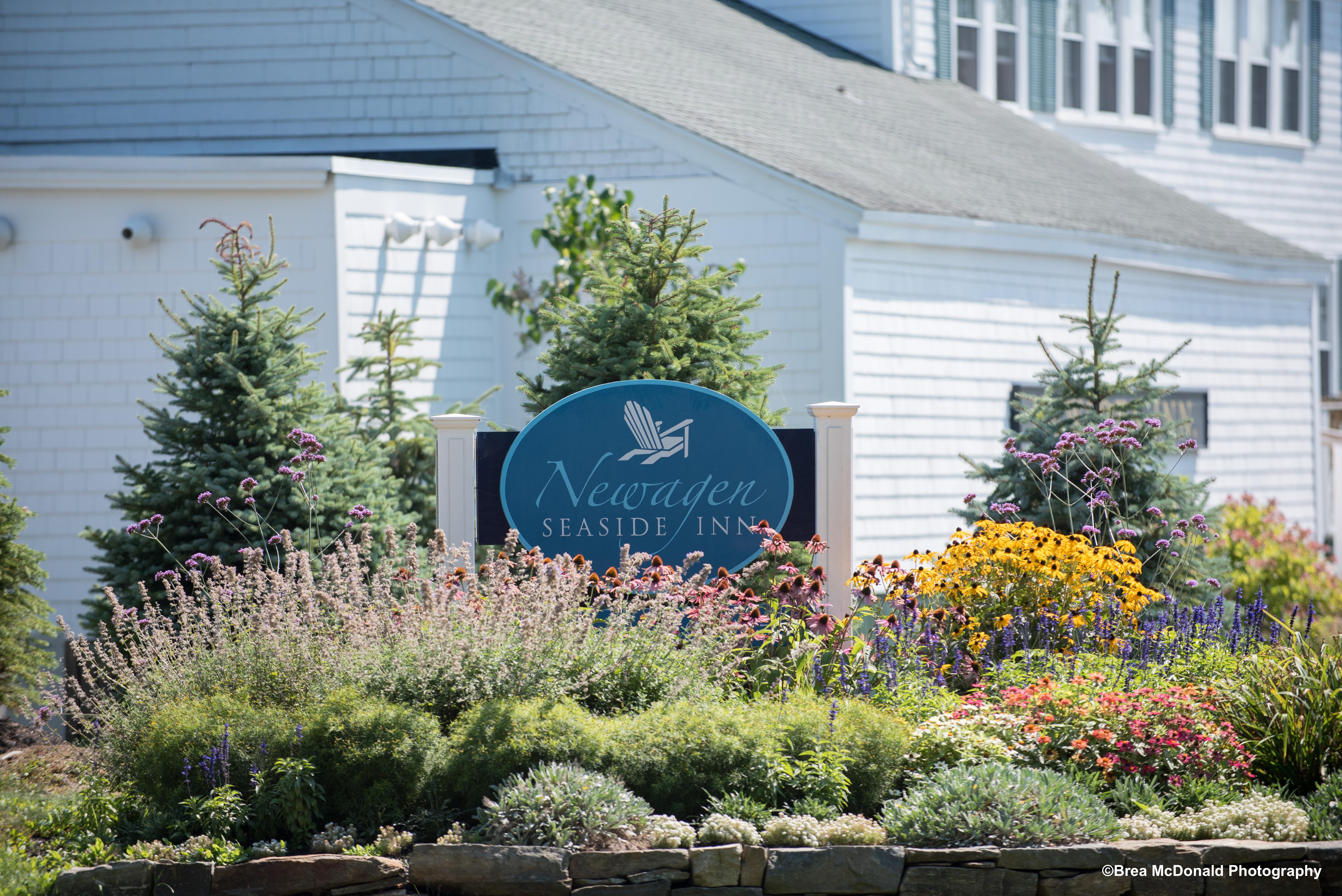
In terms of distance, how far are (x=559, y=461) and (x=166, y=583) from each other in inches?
81.0

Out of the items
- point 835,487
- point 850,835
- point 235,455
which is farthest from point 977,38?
point 850,835

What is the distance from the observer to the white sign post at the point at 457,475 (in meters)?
7.53

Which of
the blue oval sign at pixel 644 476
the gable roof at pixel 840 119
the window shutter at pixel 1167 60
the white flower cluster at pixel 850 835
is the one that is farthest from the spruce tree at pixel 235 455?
the window shutter at pixel 1167 60

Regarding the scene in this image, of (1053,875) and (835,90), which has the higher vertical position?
(835,90)

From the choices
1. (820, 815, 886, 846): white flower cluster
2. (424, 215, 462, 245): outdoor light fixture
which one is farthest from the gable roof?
(820, 815, 886, 846): white flower cluster

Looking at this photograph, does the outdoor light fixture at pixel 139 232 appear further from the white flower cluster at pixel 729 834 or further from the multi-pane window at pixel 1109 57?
the multi-pane window at pixel 1109 57

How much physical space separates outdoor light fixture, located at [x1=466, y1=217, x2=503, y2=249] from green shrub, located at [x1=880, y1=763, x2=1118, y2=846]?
813 cm

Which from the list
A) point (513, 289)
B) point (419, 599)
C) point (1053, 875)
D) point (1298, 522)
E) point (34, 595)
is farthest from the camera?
point (1298, 522)

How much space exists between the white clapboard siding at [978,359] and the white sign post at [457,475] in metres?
4.62

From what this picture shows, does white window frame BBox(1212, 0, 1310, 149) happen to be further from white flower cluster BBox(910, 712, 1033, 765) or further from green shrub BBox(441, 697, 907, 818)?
green shrub BBox(441, 697, 907, 818)

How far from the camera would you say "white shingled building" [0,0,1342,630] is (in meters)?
11.3


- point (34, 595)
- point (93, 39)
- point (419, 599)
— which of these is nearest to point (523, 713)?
point (419, 599)

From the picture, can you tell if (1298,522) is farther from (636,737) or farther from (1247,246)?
(636,737)

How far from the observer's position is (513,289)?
12281mm
